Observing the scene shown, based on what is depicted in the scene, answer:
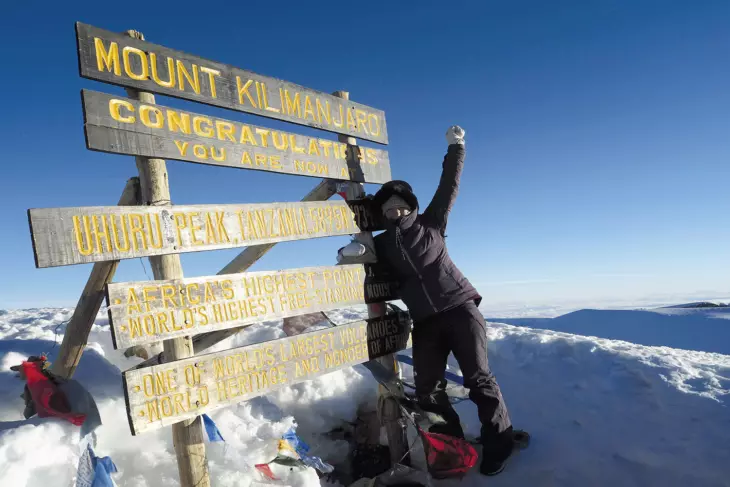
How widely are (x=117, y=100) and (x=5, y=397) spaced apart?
320cm

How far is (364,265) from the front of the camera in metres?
4.11

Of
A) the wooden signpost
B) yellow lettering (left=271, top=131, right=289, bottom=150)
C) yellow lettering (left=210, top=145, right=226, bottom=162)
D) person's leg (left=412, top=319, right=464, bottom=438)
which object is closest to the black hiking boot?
person's leg (left=412, top=319, right=464, bottom=438)

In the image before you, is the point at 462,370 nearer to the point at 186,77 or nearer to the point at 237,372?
the point at 237,372

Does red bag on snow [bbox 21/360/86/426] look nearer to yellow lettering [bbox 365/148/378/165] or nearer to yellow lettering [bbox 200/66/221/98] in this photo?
yellow lettering [bbox 200/66/221/98]

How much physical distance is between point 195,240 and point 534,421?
3.48 m

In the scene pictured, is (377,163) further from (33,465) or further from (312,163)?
(33,465)

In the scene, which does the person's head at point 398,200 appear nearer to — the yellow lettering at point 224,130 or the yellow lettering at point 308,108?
the yellow lettering at point 308,108

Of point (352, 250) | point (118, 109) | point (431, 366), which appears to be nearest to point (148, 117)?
point (118, 109)

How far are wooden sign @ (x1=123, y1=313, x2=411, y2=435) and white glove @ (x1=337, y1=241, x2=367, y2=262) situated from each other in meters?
0.63

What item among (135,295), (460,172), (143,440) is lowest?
(143,440)

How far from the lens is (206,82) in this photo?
10.6ft

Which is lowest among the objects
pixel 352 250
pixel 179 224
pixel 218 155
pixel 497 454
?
pixel 497 454

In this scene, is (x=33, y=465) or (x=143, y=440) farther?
(x=143, y=440)

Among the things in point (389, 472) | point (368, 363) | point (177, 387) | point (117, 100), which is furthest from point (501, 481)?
point (117, 100)
